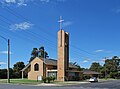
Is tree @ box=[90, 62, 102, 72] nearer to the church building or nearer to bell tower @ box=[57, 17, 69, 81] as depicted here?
the church building

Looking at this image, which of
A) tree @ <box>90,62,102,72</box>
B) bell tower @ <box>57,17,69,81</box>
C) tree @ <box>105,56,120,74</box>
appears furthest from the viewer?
tree @ <box>90,62,102,72</box>

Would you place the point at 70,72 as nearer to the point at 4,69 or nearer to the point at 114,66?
the point at 4,69

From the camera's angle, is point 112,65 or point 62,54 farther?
point 112,65

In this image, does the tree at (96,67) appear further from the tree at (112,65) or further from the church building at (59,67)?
the church building at (59,67)

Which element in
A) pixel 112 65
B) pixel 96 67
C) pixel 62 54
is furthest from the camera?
pixel 96 67

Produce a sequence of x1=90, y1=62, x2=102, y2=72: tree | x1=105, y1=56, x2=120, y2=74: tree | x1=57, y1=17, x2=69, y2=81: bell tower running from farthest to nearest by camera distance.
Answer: x1=90, y1=62, x2=102, y2=72: tree → x1=105, y1=56, x2=120, y2=74: tree → x1=57, y1=17, x2=69, y2=81: bell tower

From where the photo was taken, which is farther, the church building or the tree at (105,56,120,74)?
the tree at (105,56,120,74)

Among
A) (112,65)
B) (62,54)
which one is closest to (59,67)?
(62,54)

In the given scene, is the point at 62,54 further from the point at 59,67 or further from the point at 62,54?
the point at 59,67

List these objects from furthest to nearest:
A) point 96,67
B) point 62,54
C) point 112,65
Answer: point 96,67 → point 112,65 → point 62,54

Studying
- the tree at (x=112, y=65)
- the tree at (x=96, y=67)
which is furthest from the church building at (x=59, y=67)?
the tree at (x=96, y=67)

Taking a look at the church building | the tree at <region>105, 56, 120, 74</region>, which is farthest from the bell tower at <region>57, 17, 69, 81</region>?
the tree at <region>105, 56, 120, 74</region>

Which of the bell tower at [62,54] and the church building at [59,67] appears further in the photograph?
the church building at [59,67]

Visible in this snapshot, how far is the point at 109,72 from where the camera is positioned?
409 ft
